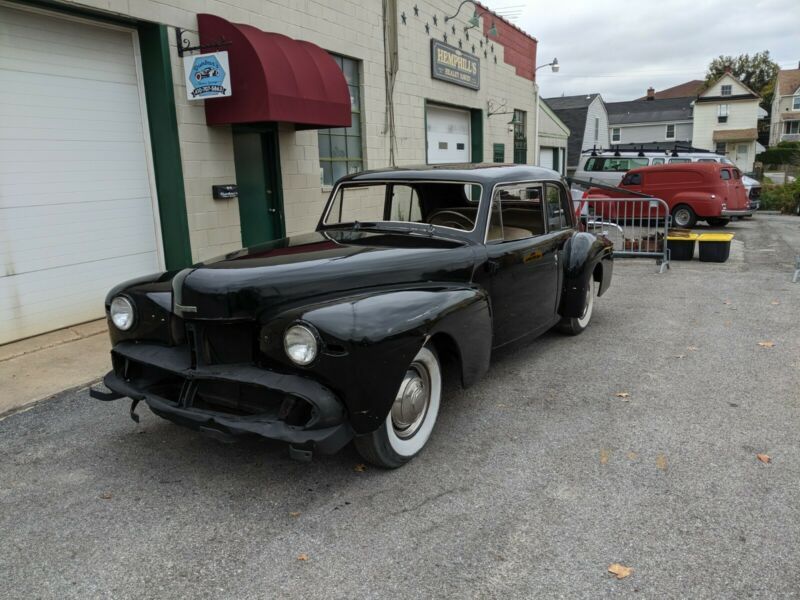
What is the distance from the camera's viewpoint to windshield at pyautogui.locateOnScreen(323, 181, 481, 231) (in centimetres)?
461

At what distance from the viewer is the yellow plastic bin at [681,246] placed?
10.9 metres

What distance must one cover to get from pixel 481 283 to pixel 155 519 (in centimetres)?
245

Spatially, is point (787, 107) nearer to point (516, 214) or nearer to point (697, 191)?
point (697, 191)

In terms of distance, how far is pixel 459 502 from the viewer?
10.3 feet

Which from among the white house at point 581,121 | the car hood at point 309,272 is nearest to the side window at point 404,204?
the car hood at point 309,272

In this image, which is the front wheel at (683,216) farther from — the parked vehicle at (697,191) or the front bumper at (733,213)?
the front bumper at (733,213)

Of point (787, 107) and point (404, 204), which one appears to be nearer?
point (404, 204)

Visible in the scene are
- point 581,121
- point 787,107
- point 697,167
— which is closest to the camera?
point 697,167

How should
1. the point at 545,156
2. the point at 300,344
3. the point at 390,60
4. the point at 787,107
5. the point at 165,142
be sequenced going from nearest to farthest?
1. the point at 300,344
2. the point at 165,142
3. the point at 390,60
4. the point at 545,156
5. the point at 787,107

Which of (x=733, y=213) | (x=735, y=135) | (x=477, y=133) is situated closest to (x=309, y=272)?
(x=477, y=133)

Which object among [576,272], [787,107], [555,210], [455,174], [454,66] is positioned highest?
[787,107]

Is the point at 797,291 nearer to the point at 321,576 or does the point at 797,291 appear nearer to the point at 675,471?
the point at 675,471

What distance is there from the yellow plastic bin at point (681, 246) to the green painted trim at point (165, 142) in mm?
8236

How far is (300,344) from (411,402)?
33.3 inches
